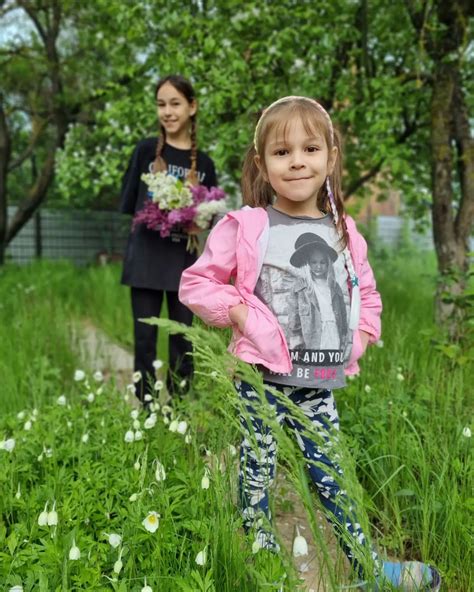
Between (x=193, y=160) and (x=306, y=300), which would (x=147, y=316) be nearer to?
(x=193, y=160)

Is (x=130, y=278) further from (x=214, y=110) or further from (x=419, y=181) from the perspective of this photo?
(x=419, y=181)

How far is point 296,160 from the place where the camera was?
1.85m

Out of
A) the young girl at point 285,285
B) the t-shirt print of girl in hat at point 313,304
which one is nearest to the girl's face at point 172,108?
the young girl at point 285,285

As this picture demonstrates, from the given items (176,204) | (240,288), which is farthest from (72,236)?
(240,288)

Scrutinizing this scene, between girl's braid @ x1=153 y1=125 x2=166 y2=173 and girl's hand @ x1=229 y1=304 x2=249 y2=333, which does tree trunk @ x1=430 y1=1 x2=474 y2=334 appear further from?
girl's hand @ x1=229 y1=304 x2=249 y2=333

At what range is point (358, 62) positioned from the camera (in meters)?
5.58

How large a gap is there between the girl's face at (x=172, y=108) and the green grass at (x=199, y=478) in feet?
5.04

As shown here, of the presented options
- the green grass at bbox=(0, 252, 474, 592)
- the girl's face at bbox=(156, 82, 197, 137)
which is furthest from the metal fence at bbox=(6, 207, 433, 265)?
the green grass at bbox=(0, 252, 474, 592)

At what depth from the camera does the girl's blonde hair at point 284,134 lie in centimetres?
187

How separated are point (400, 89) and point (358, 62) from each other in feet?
3.07

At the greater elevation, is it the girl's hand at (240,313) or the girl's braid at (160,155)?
the girl's braid at (160,155)

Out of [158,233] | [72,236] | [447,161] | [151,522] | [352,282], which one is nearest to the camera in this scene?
[151,522]

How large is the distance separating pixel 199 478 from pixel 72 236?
14.4 m

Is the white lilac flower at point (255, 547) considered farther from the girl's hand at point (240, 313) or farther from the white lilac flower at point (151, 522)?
the girl's hand at point (240, 313)
